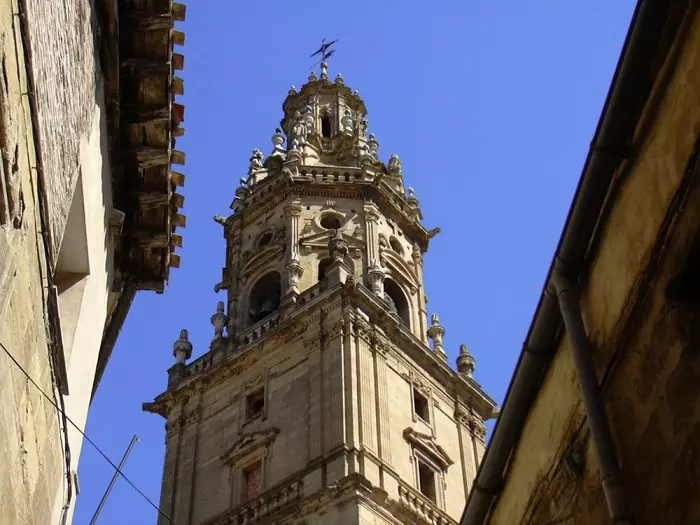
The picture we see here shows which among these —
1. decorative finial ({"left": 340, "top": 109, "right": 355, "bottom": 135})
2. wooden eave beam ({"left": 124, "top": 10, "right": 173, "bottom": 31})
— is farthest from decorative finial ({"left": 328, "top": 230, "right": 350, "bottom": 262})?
wooden eave beam ({"left": 124, "top": 10, "right": 173, "bottom": 31})

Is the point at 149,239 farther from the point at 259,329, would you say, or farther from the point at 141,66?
the point at 259,329

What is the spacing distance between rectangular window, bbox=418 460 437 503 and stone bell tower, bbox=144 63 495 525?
0.17 ft

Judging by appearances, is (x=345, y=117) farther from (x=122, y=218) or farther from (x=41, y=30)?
(x=41, y=30)

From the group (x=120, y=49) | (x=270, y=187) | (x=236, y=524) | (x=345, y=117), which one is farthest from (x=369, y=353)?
(x=120, y=49)

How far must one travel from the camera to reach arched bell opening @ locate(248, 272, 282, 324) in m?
39.4

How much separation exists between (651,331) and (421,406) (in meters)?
27.9

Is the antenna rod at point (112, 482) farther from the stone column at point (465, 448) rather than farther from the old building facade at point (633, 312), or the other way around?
the stone column at point (465, 448)

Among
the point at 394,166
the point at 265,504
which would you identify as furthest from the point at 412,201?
the point at 265,504

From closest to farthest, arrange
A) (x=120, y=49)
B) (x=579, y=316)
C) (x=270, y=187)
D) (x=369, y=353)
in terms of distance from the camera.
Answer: (x=579, y=316) < (x=120, y=49) < (x=369, y=353) < (x=270, y=187)

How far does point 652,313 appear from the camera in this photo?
7086 mm

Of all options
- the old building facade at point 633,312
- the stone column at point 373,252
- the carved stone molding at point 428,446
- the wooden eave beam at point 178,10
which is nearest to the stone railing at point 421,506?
the carved stone molding at point 428,446

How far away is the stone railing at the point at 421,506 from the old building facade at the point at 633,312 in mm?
21416

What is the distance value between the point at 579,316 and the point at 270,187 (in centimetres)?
3537

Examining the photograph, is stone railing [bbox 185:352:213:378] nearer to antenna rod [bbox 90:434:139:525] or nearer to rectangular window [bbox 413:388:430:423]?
rectangular window [bbox 413:388:430:423]
